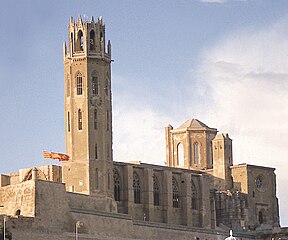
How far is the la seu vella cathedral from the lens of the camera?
4188 inches

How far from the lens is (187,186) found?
12750 centimetres

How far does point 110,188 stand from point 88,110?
24.8ft

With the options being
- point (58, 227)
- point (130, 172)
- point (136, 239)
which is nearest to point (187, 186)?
point (130, 172)

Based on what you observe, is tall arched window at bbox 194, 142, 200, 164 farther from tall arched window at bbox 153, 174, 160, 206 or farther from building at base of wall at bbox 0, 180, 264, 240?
building at base of wall at bbox 0, 180, 264, 240

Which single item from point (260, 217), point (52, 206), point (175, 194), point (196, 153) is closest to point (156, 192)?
point (175, 194)

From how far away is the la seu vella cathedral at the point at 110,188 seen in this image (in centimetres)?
10638

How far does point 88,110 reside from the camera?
117750mm

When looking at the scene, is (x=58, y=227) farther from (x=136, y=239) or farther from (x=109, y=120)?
(x=109, y=120)

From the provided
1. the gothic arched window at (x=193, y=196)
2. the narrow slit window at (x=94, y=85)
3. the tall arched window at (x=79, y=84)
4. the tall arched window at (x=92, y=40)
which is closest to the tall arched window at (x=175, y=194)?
the gothic arched window at (x=193, y=196)

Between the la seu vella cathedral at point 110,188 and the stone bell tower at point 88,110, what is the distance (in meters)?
Answer: 0.09

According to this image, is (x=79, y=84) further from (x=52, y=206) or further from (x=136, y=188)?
(x=52, y=206)

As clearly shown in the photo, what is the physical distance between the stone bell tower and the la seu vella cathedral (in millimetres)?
93

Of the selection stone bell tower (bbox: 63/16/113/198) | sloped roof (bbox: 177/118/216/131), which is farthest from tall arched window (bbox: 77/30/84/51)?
sloped roof (bbox: 177/118/216/131)

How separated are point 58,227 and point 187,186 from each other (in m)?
25.1
